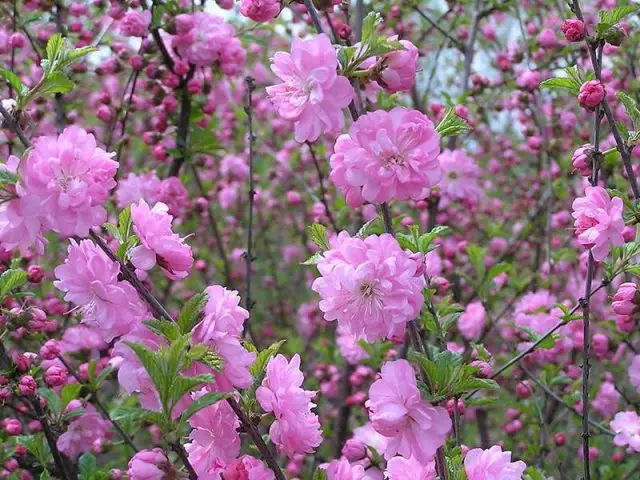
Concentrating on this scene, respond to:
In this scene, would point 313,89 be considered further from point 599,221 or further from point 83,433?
point 83,433

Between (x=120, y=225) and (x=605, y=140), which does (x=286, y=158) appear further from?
(x=120, y=225)

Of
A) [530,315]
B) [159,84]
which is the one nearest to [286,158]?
[159,84]

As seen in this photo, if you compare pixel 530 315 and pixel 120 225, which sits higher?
pixel 120 225

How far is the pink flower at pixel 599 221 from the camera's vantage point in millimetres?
1598

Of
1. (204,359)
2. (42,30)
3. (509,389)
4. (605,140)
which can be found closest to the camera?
(204,359)

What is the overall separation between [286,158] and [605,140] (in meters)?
1.86

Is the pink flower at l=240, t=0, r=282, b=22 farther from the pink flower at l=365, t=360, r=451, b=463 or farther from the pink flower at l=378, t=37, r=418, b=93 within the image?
the pink flower at l=365, t=360, r=451, b=463

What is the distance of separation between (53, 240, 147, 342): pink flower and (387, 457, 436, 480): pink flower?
1.84 ft

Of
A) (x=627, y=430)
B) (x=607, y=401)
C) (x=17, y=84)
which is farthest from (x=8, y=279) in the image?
(x=607, y=401)

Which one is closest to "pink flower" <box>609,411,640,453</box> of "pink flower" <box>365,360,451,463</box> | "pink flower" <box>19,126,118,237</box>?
"pink flower" <box>365,360,451,463</box>

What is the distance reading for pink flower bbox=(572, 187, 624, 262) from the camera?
5.24 feet

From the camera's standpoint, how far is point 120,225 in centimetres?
149

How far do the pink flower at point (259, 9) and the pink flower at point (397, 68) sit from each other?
0.27m

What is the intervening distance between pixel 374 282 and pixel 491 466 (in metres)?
0.44
